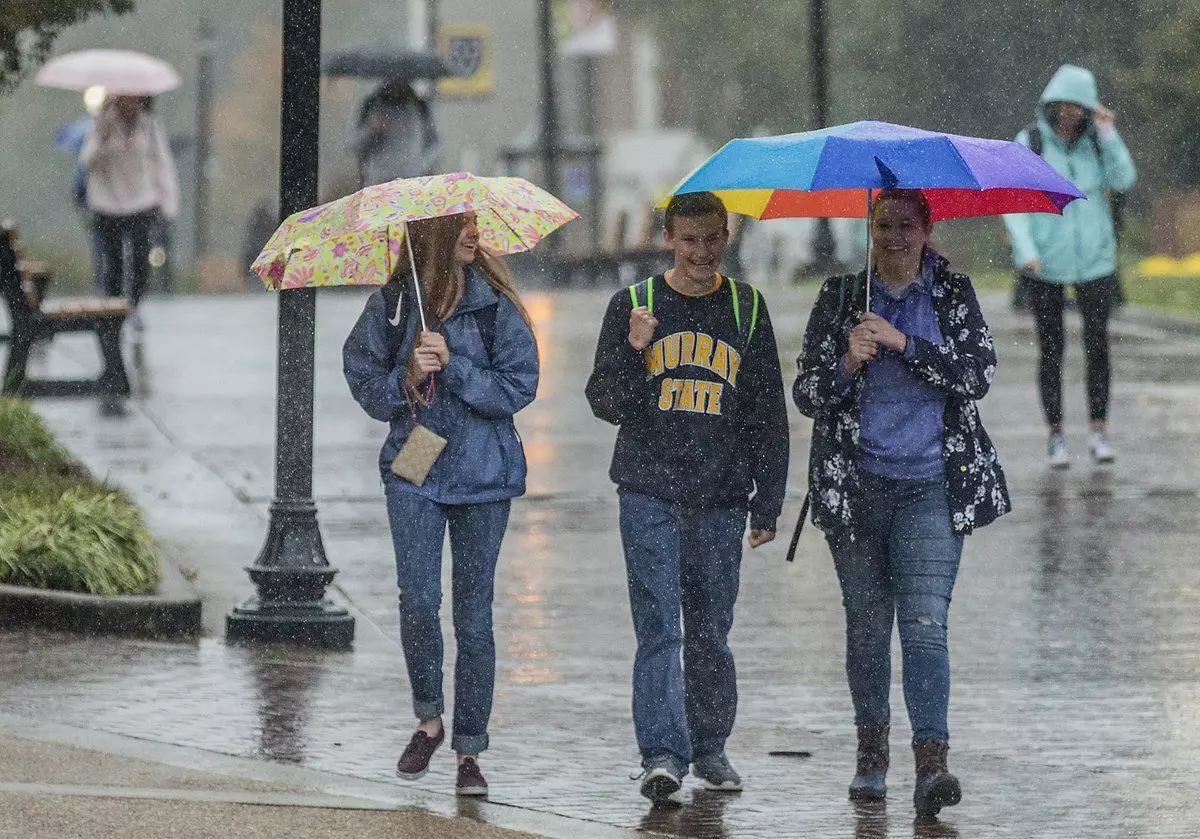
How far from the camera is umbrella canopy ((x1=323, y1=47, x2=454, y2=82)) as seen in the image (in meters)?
33.8

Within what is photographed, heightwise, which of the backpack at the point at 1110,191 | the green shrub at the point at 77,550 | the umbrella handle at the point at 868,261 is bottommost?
the green shrub at the point at 77,550

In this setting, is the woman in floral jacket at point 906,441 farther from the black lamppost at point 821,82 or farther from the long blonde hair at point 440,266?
the black lamppost at point 821,82

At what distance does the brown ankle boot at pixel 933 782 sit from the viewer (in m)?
6.75

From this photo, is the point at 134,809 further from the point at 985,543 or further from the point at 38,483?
the point at 985,543

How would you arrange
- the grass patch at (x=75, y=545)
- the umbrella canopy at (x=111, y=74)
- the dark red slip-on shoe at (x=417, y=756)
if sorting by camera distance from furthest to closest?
the umbrella canopy at (x=111, y=74) → the grass patch at (x=75, y=545) → the dark red slip-on shoe at (x=417, y=756)

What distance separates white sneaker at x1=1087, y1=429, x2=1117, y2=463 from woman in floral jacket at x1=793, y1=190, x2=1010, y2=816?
277 inches

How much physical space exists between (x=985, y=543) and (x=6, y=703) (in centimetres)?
513

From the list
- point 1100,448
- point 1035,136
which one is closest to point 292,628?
point 1035,136

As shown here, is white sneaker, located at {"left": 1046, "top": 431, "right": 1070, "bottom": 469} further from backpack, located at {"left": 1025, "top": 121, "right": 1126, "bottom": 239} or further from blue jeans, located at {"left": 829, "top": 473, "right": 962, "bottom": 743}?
blue jeans, located at {"left": 829, "top": 473, "right": 962, "bottom": 743}

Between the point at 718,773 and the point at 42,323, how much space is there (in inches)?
364

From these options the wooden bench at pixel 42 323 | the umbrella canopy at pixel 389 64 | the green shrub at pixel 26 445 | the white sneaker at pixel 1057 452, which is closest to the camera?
the green shrub at pixel 26 445

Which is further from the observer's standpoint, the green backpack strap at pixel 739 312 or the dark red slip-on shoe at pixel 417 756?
the dark red slip-on shoe at pixel 417 756

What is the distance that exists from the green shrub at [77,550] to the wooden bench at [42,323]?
5.42 metres

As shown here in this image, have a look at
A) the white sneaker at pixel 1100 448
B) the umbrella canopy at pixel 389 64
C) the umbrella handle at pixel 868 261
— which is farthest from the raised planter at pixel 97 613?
the umbrella canopy at pixel 389 64
